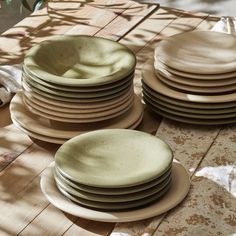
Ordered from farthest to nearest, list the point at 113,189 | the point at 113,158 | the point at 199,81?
the point at 199,81, the point at 113,158, the point at 113,189

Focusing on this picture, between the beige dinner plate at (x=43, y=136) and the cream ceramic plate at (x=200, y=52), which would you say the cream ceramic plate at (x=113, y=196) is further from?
the cream ceramic plate at (x=200, y=52)

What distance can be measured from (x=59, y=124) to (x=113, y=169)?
297 mm

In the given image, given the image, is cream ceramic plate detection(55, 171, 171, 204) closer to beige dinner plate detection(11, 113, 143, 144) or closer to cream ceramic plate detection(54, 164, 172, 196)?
cream ceramic plate detection(54, 164, 172, 196)

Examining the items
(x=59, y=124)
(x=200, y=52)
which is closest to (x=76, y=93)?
(x=59, y=124)

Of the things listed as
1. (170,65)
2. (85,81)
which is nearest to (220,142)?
(170,65)

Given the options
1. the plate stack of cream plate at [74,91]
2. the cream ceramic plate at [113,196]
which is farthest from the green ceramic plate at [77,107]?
the cream ceramic plate at [113,196]

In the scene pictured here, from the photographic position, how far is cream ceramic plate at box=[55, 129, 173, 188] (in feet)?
4.08

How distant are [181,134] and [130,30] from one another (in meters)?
0.62

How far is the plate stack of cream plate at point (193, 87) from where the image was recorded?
156 centimetres

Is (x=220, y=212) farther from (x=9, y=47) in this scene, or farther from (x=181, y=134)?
(x=9, y=47)

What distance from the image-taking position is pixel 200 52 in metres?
1.67

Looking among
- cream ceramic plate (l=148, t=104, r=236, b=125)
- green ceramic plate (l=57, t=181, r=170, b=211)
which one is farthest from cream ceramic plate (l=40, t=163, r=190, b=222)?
cream ceramic plate (l=148, t=104, r=236, b=125)

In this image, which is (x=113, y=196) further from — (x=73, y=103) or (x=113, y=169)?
(x=73, y=103)

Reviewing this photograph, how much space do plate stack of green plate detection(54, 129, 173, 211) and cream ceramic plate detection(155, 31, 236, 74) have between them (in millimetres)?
268
